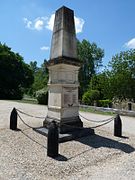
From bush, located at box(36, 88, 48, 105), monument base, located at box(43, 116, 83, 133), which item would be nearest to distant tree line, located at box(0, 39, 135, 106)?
bush, located at box(36, 88, 48, 105)

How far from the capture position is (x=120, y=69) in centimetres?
2625

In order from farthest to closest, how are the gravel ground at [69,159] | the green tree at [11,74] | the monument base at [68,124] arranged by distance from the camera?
the green tree at [11,74] < the monument base at [68,124] < the gravel ground at [69,159]

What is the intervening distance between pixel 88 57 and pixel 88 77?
5.26m

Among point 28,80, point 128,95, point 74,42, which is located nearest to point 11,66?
point 28,80

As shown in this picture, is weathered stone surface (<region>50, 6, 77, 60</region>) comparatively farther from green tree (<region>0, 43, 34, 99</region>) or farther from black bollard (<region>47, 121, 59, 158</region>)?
green tree (<region>0, 43, 34, 99</region>)

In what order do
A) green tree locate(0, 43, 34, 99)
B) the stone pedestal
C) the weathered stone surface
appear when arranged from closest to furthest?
the stone pedestal, the weathered stone surface, green tree locate(0, 43, 34, 99)

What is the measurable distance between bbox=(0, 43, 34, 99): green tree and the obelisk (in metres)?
28.1

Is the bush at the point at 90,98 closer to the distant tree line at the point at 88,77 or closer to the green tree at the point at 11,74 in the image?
the distant tree line at the point at 88,77

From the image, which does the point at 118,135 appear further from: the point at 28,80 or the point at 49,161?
the point at 28,80

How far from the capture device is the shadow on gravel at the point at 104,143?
6.90 metres

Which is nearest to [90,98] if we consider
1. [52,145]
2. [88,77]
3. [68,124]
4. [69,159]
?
[68,124]

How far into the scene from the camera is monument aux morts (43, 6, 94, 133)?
818cm

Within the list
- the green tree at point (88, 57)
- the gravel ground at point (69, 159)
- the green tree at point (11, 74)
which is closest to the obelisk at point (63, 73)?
the gravel ground at point (69, 159)

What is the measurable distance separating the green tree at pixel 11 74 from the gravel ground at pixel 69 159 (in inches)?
1138
